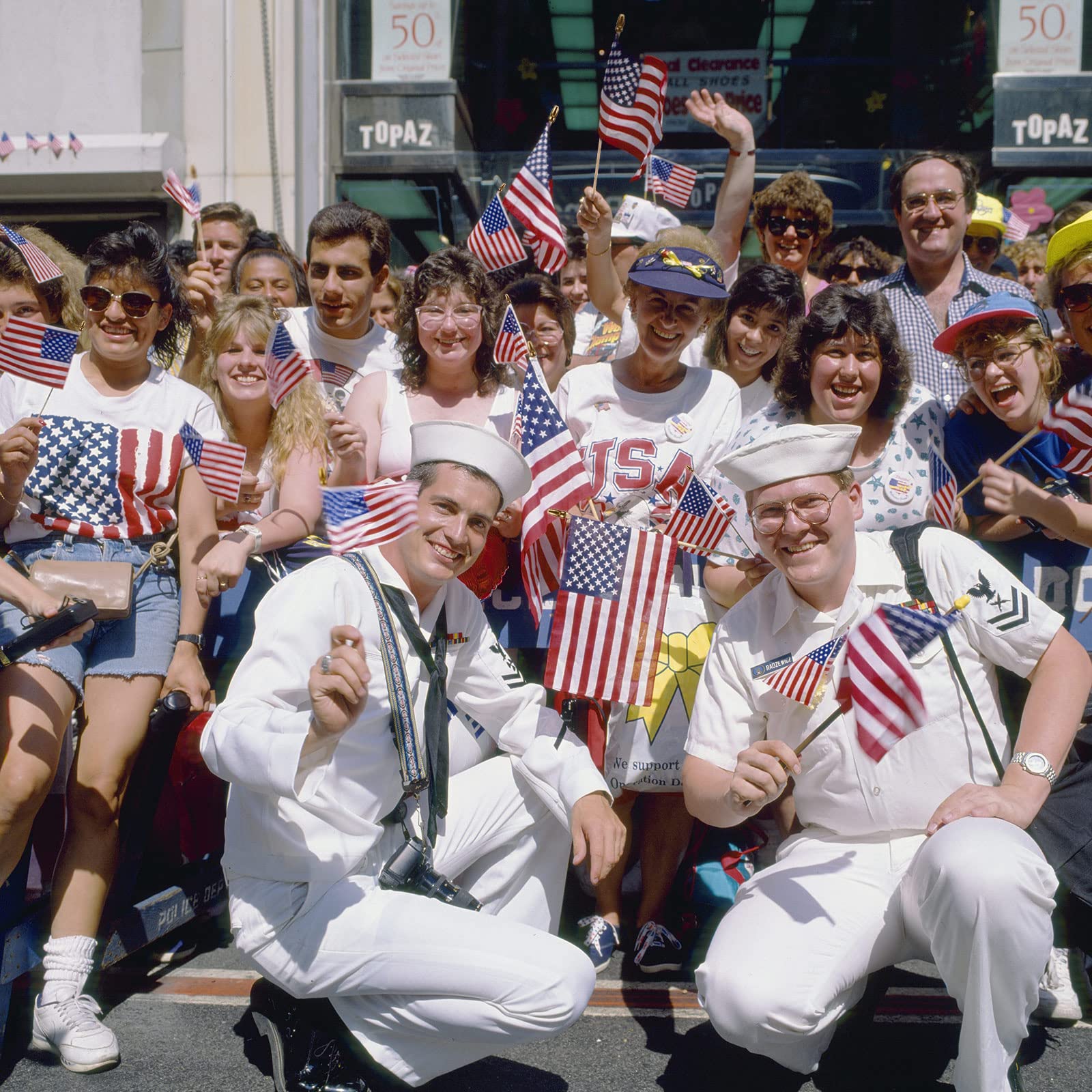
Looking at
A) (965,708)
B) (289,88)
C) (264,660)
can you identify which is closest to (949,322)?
(965,708)

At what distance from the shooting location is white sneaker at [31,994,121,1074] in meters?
3.23

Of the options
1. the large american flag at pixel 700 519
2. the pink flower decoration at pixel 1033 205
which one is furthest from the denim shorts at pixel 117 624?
the pink flower decoration at pixel 1033 205

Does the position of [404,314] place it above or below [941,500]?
above

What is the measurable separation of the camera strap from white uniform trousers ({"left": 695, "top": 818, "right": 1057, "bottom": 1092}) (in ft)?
2.87

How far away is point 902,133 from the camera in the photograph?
11391 millimetres

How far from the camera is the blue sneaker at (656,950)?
3.89 m

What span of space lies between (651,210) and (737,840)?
10.5ft

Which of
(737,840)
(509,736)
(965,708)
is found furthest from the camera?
(737,840)

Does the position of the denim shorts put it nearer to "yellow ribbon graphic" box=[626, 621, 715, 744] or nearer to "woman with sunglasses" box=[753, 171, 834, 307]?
"yellow ribbon graphic" box=[626, 621, 715, 744]

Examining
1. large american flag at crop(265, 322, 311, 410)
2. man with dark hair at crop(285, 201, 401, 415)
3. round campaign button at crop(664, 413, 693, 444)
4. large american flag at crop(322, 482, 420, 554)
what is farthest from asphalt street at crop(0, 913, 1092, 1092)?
man with dark hair at crop(285, 201, 401, 415)

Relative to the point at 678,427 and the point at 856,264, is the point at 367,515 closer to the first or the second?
the point at 678,427

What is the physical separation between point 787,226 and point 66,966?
13.8 feet

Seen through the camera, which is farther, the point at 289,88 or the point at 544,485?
the point at 289,88

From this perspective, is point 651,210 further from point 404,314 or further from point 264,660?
point 264,660
